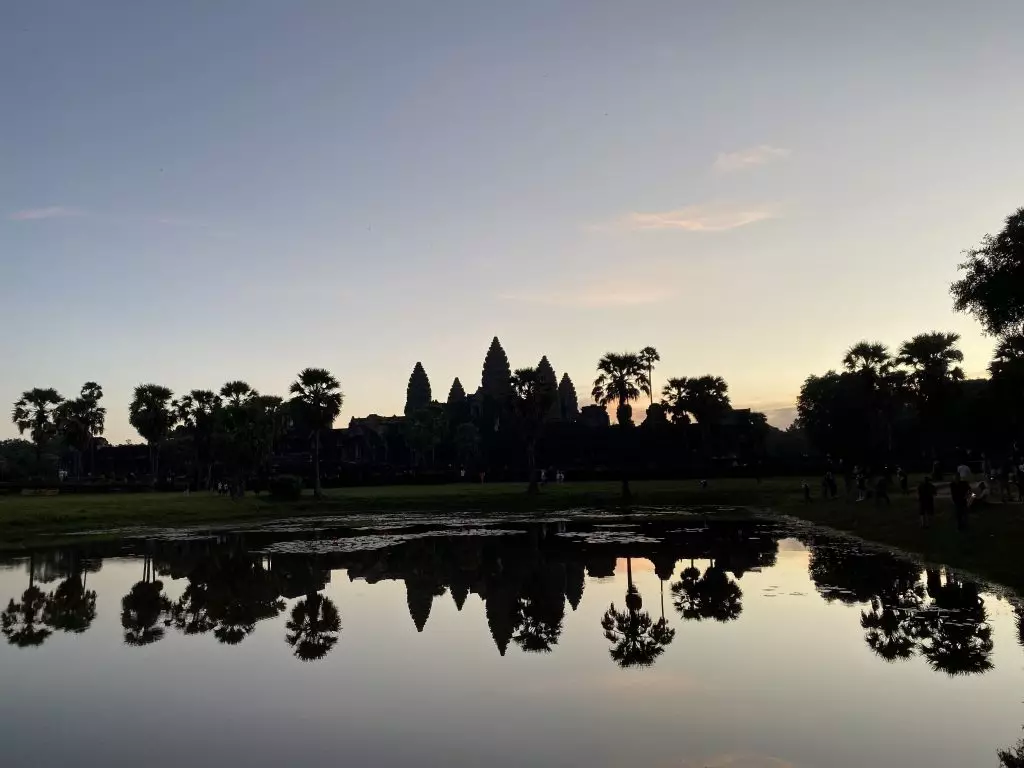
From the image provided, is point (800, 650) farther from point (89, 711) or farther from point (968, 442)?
point (968, 442)

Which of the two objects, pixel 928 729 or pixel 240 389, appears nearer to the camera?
pixel 928 729

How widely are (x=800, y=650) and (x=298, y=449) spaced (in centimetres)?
10981

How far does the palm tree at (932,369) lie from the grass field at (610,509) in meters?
10.9

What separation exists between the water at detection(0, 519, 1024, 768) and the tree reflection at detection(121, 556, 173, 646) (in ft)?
0.38

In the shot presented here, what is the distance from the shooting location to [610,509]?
5072 centimetres

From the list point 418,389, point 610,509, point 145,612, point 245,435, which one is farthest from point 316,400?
point 418,389

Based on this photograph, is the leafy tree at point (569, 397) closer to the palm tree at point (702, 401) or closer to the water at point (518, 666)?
the palm tree at point (702, 401)

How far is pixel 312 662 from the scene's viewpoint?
1346 centimetres

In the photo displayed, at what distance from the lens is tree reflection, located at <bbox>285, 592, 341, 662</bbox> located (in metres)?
14.4

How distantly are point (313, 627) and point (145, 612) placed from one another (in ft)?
17.2

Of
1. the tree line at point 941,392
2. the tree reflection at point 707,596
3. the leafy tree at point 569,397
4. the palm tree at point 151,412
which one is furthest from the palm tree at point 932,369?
the leafy tree at point 569,397

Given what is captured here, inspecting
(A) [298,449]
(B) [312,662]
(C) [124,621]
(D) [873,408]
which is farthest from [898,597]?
(A) [298,449]

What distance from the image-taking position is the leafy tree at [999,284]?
29.4 m

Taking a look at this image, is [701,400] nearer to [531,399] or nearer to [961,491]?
[531,399]
